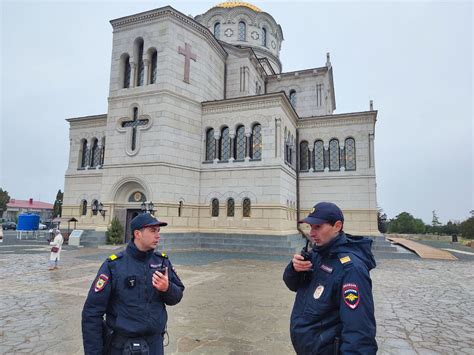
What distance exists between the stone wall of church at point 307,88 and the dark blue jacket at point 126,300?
2739 centimetres

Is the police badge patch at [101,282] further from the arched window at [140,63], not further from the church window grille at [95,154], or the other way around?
the church window grille at [95,154]

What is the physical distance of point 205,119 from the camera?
2194cm

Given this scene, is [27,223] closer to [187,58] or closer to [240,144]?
[187,58]

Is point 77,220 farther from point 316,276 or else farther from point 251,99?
point 316,276

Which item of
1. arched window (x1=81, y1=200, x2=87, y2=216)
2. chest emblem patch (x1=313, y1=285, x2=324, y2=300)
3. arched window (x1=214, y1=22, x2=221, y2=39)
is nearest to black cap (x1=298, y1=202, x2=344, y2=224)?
chest emblem patch (x1=313, y1=285, x2=324, y2=300)

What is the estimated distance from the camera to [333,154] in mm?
24156

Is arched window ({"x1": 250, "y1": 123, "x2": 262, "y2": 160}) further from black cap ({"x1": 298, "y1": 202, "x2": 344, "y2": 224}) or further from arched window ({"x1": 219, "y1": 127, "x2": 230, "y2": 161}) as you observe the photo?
black cap ({"x1": 298, "y1": 202, "x2": 344, "y2": 224})

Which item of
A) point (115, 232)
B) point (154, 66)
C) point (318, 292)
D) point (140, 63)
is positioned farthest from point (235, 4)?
point (318, 292)

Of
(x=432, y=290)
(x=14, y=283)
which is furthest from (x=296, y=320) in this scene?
(x=14, y=283)

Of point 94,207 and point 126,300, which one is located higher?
point 94,207

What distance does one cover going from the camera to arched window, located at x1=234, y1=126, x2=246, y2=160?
21219 millimetres

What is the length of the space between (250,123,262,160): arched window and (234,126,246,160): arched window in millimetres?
618

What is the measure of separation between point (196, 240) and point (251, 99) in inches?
370

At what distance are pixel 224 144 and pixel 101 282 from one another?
19112 millimetres
